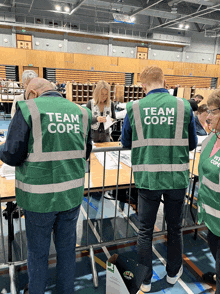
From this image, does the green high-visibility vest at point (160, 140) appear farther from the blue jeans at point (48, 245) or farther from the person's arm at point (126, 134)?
the blue jeans at point (48, 245)

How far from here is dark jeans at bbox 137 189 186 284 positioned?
1.89m

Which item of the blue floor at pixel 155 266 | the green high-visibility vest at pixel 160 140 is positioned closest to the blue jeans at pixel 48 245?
the blue floor at pixel 155 266

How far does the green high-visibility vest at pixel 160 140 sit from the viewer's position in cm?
176

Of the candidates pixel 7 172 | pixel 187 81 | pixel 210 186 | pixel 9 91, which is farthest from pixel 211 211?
pixel 187 81

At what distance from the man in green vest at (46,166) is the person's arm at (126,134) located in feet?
1.11

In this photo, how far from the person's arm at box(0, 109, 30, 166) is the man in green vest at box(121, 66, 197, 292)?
80 cm

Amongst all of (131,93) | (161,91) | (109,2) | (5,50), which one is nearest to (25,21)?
(5,50)

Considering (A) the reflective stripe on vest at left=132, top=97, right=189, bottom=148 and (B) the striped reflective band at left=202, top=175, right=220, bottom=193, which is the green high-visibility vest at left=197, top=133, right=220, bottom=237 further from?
(A) the reflective stripe on vest at left=132, top=97, right=189, bottom=148

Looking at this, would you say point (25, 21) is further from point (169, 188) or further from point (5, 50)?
point (169, 188)

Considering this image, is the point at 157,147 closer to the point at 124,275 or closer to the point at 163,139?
the point at 163,139

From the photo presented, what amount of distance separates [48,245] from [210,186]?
1168mm

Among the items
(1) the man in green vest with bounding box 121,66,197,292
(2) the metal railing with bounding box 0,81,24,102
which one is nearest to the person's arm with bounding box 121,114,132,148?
(1) the man in green vest with bounding box 121,66,197,292

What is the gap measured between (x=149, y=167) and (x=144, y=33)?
18.6 m

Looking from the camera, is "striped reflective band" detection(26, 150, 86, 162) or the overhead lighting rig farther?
the overhead lighting rig
